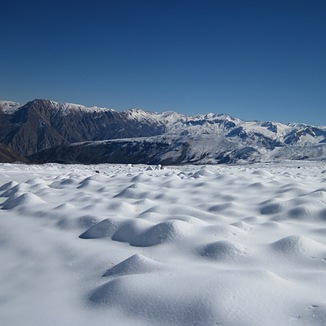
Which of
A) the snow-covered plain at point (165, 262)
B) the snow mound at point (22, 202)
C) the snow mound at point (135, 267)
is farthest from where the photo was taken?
the snow mound at point (22, 202)

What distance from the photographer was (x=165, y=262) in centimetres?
468

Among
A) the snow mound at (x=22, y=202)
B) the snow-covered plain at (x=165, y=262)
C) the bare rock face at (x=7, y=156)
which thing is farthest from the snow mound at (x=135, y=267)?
the bare rock face at (x=7, y=156)

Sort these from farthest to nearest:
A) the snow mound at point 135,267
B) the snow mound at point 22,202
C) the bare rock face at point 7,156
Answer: the bare rock face at point 7,156
the snow mound at point 22,202
the snow mound at point 135,267

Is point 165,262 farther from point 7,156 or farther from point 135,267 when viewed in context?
point 7,156

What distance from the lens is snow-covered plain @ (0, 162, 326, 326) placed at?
3.24 meters

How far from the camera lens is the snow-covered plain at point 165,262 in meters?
3.24

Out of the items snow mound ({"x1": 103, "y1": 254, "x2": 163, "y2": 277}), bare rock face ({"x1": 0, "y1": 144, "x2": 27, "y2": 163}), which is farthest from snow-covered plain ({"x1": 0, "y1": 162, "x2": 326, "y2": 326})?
bare rock face ({"x1": 0, "y1": 144, "x2": 27, "y2": 163})

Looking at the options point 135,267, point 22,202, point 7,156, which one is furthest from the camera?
point 7,156

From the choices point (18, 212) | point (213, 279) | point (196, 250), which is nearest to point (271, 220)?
point (196, 250)

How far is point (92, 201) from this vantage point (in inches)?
349

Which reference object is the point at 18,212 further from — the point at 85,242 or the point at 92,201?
the point at 85,242

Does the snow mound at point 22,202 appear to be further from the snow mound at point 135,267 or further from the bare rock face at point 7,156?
the bare rock face at point 7,156

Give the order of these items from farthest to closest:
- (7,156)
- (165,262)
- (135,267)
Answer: (7,156) < (165,262) < (135,267)

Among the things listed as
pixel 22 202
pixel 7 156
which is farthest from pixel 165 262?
pixel 7 156
